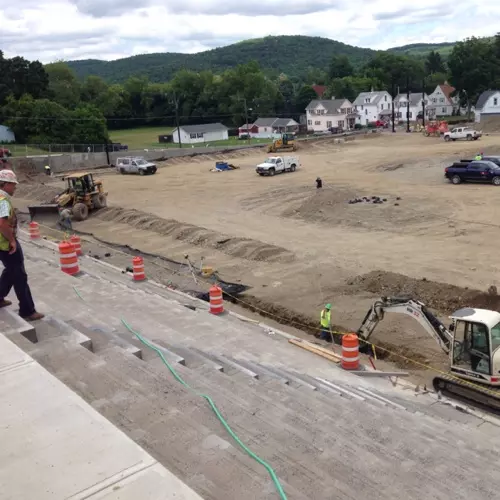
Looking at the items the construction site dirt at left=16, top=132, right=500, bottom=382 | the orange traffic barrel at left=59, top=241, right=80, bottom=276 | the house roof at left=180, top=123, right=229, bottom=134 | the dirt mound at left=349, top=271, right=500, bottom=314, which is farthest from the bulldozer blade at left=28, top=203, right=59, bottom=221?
the house roof at left=180, top=123, right=229, bottom=134

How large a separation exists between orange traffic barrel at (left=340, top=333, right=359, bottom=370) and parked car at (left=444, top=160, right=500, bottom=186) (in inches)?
1041

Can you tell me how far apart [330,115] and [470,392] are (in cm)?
9183

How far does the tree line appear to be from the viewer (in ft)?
215

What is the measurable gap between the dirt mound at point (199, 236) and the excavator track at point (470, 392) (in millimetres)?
10211

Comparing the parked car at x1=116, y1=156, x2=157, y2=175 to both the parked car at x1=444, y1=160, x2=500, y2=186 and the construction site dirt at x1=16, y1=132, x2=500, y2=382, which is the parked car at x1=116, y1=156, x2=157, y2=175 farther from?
the parked car at x1=444, y1=160, x2=500, y2=186

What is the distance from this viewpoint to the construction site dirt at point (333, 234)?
594 inches

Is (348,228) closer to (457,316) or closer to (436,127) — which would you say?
(457,316)

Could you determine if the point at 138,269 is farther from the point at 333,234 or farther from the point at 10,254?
the point at 333,234

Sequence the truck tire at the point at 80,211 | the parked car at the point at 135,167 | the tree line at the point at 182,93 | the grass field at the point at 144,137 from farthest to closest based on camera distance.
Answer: the grass field at the point at 144,137
the tree line at the point at 182,93
the parked car at the point at 135,167
the truck tire at the point at 80,211

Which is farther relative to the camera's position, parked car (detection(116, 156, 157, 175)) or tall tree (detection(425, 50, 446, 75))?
tall tree (detection(425, 50, 446, 75))

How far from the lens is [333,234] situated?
23.3 meters

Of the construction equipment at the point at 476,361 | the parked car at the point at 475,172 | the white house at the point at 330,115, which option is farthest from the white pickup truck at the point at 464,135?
the construction equipment at the point at 476,361

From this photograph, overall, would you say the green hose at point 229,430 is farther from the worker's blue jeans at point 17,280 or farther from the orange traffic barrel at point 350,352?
the orange traffic barrel at point 350,352

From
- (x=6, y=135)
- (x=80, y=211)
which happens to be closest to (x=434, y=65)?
(x=6, y=135)
